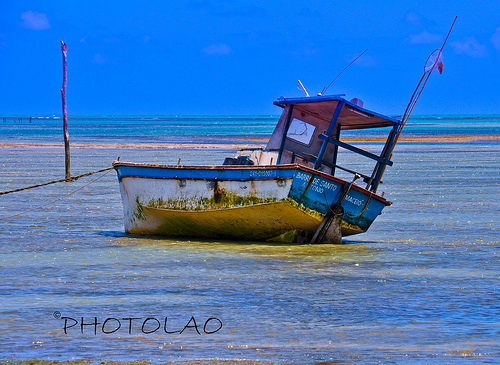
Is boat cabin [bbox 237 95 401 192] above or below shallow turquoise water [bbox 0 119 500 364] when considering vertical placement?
above

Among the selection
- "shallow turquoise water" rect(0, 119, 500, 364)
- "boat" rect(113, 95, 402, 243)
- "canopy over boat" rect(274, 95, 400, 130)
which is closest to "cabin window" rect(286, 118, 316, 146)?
"boat" rect(113, 95, 402, 243)

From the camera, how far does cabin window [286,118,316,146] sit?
49.5ft

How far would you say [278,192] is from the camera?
13.1 meters

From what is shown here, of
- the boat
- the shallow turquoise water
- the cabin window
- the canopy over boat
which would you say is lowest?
the shallow turquoise water

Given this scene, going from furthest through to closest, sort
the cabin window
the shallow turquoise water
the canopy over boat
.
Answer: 1. the cabin window
2. the canopy over boat
3. the shallow turquoise water

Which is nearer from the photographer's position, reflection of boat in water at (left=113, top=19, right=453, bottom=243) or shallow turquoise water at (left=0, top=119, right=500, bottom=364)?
shallow turquoise water at (left=0, top=119, right=500, bottom=364)

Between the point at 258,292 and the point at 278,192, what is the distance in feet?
11.3

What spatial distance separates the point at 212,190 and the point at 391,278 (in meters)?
4.10

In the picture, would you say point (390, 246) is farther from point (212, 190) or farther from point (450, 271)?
point (212, 190)

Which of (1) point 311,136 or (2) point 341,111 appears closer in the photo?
(2) point 341,111

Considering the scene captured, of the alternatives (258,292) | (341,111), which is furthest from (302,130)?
(258,292)

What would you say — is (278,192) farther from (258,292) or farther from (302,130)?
(258,292)

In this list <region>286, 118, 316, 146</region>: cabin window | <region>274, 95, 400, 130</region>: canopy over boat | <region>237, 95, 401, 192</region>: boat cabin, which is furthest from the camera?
<region>286, 118, 316, 146</region>: cabin window

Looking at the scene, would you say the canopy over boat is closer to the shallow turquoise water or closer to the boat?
the boat
